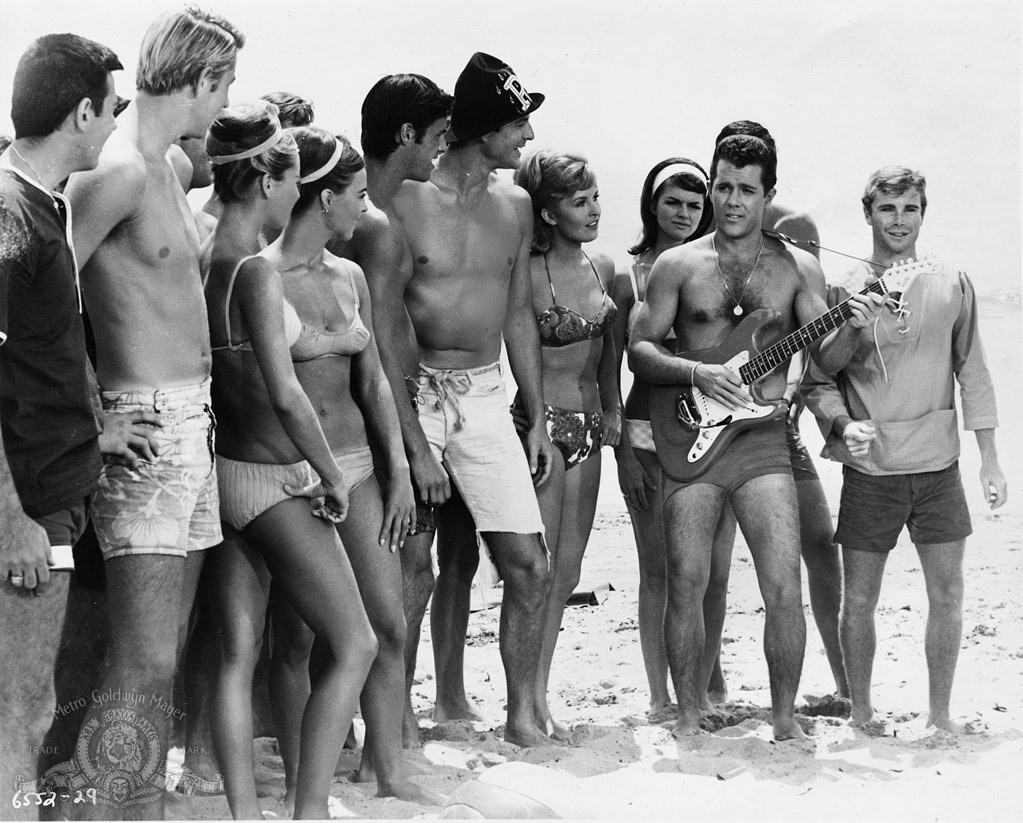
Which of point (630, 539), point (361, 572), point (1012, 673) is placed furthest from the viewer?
point (630, 539)

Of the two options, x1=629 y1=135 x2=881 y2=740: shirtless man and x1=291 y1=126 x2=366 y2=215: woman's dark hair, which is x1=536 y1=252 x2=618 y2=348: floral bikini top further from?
x1=291 y1=126 x2=366 y2=215: woman's dark hair

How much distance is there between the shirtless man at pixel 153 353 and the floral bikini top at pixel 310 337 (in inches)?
5.5

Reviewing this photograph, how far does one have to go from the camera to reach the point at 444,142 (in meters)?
5.34

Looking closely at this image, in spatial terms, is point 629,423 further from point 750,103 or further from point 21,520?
point 21,520

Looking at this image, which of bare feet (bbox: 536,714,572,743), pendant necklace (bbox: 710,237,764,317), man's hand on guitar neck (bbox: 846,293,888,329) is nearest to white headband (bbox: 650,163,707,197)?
pendant necklace (bbox: 710,237,764,317)

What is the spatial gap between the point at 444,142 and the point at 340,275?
2.97 feet

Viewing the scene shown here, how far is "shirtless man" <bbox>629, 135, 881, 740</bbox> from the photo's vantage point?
17.9ft

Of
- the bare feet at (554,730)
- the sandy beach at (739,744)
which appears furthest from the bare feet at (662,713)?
the bare feet at (554,730)

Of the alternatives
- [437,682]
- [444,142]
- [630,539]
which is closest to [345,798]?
[437,682]

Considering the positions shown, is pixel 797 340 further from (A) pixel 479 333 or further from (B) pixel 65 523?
(B) pixel 65 523

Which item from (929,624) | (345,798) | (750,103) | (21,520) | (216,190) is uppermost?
(750,103)

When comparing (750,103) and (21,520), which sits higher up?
(750,103)

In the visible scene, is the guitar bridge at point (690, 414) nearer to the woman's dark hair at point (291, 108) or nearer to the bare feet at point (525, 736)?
the bare feet at point (525, 736)

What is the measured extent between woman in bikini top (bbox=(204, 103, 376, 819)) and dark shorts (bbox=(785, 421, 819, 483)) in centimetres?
228
